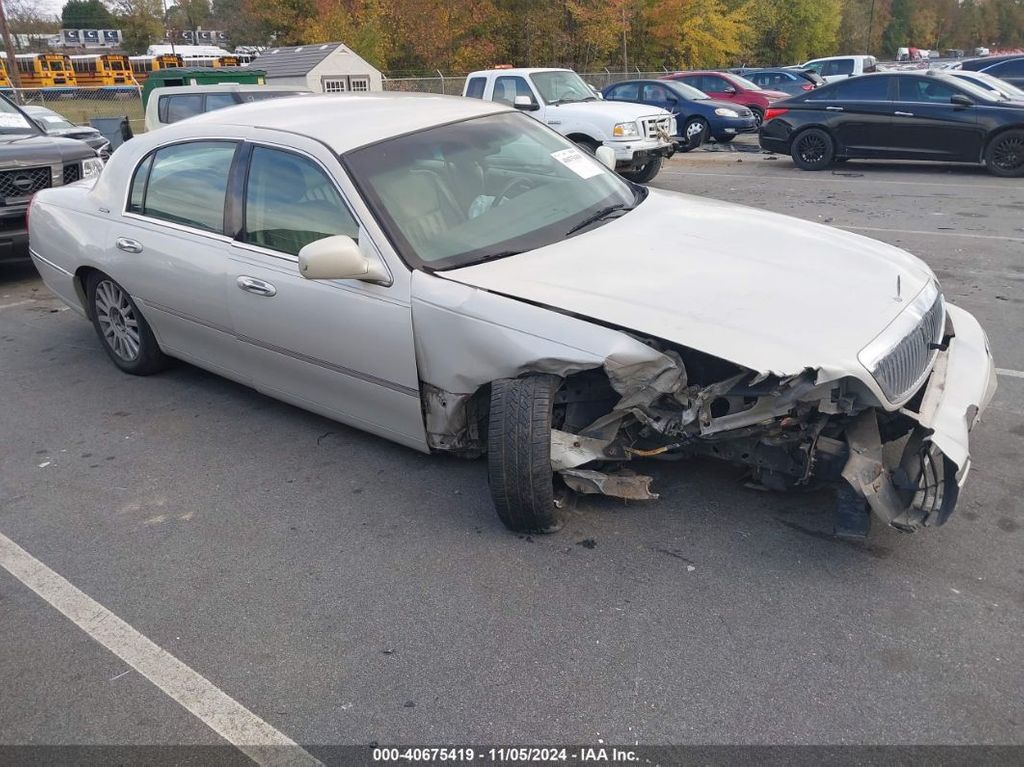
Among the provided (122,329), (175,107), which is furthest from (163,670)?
(175,107)

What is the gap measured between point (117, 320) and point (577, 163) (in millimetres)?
3136

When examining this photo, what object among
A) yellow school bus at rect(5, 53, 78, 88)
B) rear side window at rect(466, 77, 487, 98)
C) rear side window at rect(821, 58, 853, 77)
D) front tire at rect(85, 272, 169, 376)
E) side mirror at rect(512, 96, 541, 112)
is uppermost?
yellow school bus at rect(5, 53, 78, 88)

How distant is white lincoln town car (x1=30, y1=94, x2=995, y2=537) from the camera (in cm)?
312

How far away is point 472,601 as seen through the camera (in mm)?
3145

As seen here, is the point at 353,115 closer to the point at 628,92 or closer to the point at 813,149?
the point at 813,149

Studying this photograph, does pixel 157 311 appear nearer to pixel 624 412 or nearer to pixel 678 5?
pixel 624 412

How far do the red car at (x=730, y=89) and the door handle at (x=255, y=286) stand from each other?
57.5 ft

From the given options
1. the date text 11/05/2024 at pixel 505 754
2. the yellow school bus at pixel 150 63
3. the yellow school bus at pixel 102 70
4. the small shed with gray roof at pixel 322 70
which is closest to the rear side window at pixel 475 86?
the small shed with gray roof at pixel 322 70

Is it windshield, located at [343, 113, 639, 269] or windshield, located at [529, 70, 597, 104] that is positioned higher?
windshield, located at [529, 70, 597, 104]

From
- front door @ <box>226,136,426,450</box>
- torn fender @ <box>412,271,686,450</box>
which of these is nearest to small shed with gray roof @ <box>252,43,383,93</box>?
front door @ <box>226,136,426,450</box>

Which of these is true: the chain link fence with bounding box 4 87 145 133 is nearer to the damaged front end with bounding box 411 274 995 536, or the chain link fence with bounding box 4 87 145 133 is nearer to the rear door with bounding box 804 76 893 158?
the rear door with bounding box 804 76 893 158

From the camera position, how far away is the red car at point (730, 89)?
19781mm

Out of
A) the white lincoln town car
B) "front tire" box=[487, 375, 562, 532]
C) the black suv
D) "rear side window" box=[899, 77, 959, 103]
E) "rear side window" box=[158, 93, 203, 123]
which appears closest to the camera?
the white lincoln town car

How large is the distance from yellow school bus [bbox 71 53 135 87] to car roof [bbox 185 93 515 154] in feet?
→ 155
